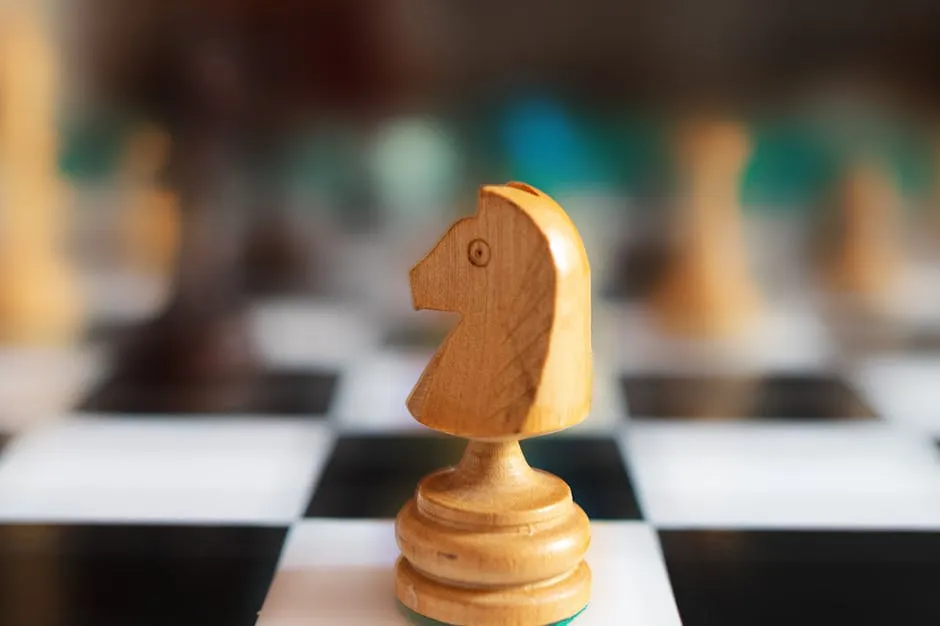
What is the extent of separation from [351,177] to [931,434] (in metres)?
0.97

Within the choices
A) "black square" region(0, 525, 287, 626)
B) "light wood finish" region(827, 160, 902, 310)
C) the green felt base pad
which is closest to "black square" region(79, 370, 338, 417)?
"black square" region(0, 525, 287, 626)

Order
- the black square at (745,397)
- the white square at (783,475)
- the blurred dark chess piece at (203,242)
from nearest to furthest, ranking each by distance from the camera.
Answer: the white square at (783,475) < the black square at (745,397) < the blurred dark chess piece at (203,242)

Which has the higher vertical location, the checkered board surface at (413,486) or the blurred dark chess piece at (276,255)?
the blurred dark chess piece at (276,255)

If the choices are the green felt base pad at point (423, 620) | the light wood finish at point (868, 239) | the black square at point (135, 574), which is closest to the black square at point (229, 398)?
the black square at point (135, 574)

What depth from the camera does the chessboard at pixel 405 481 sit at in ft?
2.38

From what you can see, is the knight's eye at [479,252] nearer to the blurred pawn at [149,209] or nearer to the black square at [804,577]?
the black square at [804,577]

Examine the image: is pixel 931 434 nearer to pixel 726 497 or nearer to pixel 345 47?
pixel 726 497

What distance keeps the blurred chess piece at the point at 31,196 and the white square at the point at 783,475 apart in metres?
1.03

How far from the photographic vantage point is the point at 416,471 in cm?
105

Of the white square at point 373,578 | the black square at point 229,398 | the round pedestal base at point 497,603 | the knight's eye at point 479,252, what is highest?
the knight's eye at point 479,252

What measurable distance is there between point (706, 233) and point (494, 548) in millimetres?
1078

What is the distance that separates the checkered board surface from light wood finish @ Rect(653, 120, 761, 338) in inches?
3.0

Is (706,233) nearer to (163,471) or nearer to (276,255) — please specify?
(276,255)

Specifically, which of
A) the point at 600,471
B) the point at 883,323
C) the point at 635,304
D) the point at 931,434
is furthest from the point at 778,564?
the point at 883,323
